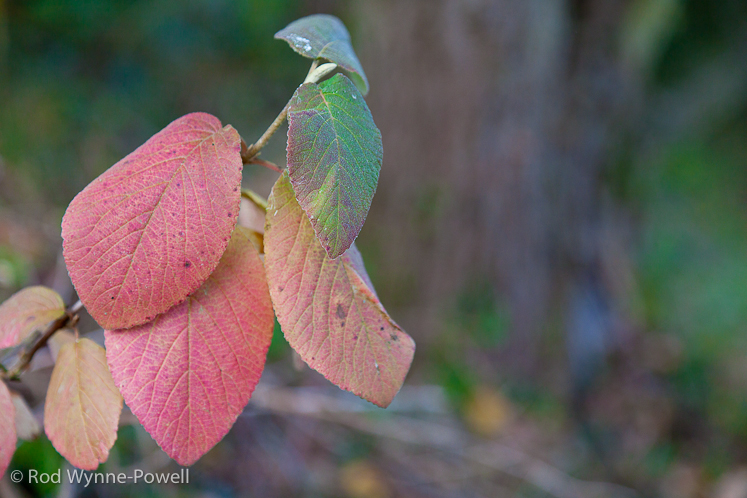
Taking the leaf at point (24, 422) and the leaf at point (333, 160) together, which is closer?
the leaf at point (333, 160)

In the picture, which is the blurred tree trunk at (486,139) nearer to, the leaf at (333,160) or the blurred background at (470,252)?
the blurred background at (470,252)

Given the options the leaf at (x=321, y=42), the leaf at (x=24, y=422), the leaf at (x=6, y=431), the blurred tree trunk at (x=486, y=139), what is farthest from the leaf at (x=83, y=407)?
the blurred tree trunk at (x=486, y=139)

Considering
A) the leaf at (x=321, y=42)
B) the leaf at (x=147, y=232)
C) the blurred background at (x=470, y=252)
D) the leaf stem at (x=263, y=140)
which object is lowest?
the blurred background at (x=470, y=252)

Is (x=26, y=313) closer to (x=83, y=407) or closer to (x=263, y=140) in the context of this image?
(x=83, y=407)

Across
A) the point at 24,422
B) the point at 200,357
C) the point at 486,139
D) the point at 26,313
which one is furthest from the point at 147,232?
the point at 486,139

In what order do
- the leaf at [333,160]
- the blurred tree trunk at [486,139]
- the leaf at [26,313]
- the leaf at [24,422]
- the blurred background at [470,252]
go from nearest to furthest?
the leaf at [333,160] → the leaf at [26,313] → the leaf at [24,422] → the blurred background at [470,252] → the blurred tree trunk at [486,139]

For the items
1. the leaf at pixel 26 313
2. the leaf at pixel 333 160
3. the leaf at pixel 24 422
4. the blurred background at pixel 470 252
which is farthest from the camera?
the blurred background at pixel 470 252

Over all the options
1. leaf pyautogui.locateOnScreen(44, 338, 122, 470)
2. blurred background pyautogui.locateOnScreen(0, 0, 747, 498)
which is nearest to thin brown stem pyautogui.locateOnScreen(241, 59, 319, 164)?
leaf pyautogui.locateOnScreen(44, 338, 122, 470)
